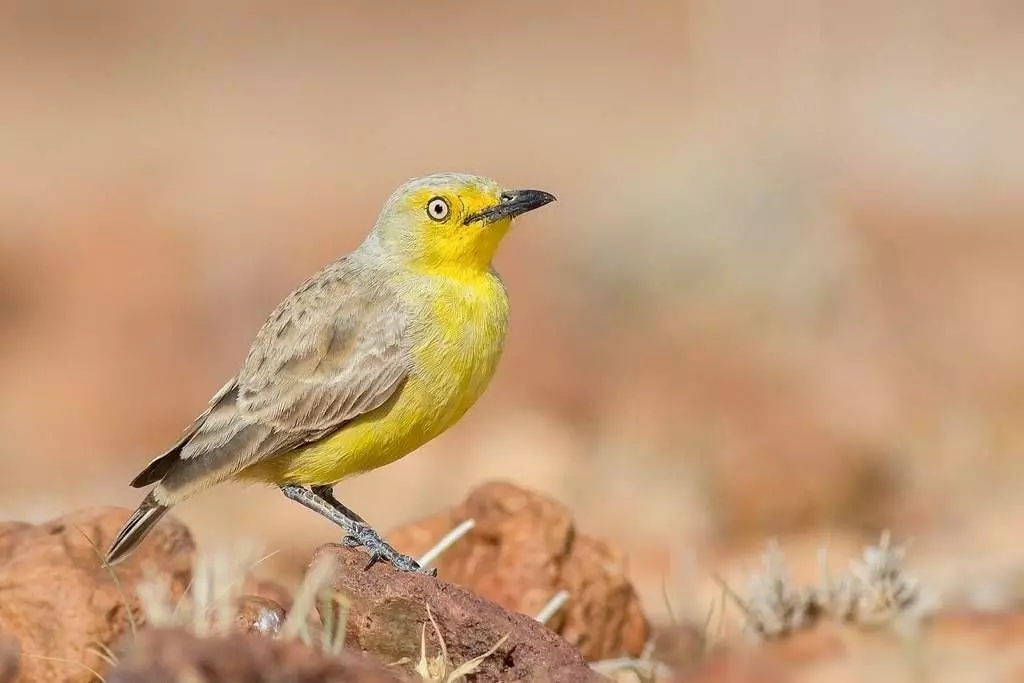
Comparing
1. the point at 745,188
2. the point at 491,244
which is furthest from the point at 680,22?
the point at 491,244

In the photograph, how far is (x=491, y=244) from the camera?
293 inches

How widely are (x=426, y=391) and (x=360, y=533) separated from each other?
72 cm

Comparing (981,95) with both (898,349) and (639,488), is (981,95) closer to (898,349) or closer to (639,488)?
(898,349)

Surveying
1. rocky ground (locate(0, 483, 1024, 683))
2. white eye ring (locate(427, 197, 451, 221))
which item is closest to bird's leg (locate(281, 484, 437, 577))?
rocky ground (locate(0, 483, 1024, 683))

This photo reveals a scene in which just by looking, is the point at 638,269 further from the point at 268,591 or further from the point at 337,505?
the point at 268,591

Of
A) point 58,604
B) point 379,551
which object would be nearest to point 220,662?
point 58,604

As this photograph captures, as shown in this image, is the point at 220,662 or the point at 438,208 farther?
the point at 438,208

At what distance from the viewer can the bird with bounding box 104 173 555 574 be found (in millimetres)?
6867

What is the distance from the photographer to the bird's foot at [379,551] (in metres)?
6.55

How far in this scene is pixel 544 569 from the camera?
24.4ft

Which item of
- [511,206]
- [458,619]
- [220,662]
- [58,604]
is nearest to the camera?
[220,662]

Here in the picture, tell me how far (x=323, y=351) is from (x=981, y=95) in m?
18.7

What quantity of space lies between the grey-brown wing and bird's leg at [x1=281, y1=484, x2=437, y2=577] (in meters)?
0.33

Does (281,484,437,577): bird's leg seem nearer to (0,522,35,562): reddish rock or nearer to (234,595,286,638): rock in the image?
(234,595,286,638): rock
